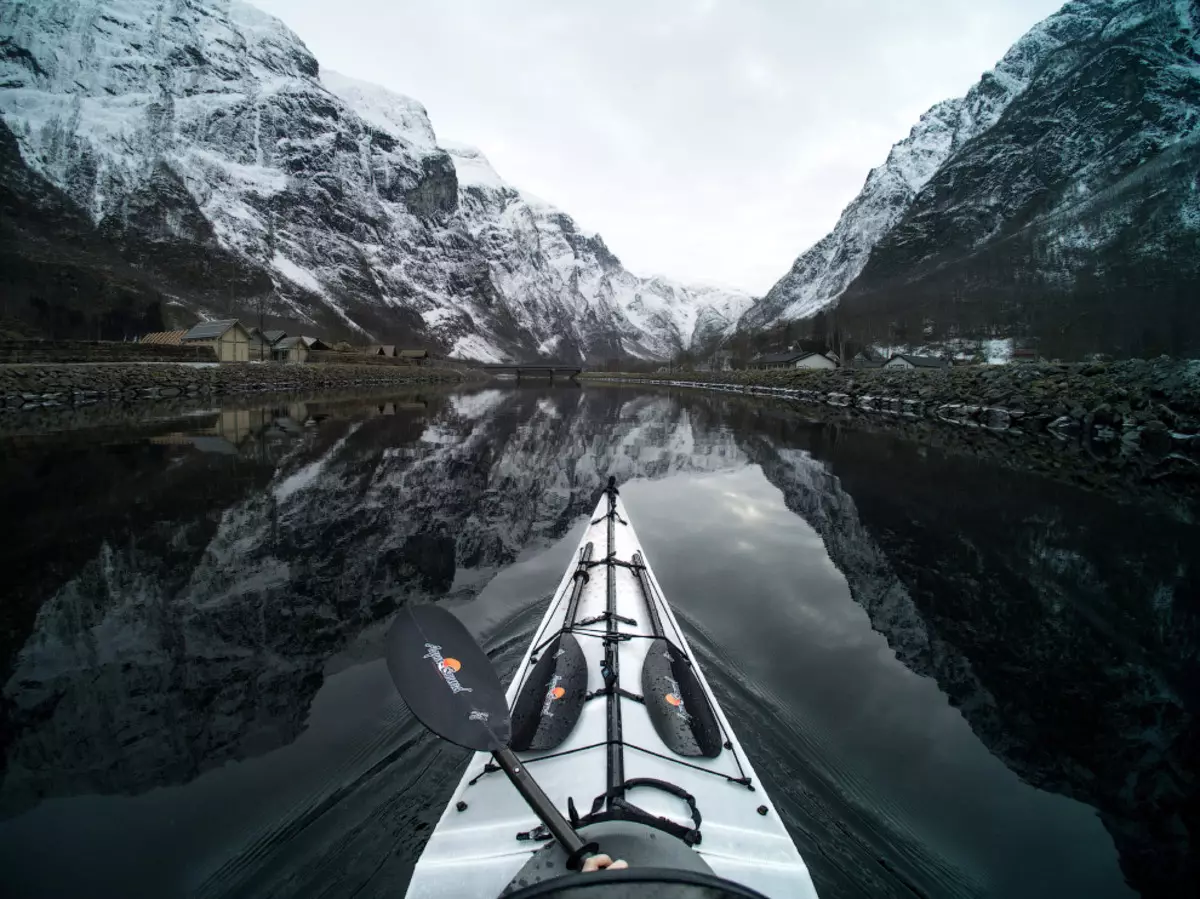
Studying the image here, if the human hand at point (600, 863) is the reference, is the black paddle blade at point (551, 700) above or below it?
below

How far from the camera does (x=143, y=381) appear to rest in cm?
3731

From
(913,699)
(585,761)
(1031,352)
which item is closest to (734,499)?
(913,699)

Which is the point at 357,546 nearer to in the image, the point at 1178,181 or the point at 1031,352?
the point at 1031,352

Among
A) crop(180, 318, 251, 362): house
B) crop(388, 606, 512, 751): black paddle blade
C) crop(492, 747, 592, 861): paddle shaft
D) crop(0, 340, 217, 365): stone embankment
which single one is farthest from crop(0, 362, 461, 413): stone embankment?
crop(492, 747, 592, 861): paddle shaft

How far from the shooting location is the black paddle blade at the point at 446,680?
9.62ft

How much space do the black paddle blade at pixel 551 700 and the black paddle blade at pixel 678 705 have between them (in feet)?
1.58

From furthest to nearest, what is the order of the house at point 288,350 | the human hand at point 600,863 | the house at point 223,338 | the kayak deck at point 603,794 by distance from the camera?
the house at point 288,350
the house at point 223,338
the kayak deck at point 603,794
the human hand at point 600,863

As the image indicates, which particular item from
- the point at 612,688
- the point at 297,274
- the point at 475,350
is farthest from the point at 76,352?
the point at 475,350

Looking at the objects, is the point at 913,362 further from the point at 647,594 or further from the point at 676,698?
the point at 676,698

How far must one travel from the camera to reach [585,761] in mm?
3354

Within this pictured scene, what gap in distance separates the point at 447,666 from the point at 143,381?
4468 cm

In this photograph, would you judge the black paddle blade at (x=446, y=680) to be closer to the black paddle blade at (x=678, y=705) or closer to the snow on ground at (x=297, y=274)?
the black paddle blade at (x=678, y=705)

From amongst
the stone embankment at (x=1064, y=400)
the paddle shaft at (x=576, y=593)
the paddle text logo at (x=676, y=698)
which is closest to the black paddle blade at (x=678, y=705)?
the paddle text logo at (x=676, y=698)

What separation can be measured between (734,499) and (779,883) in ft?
39.4
